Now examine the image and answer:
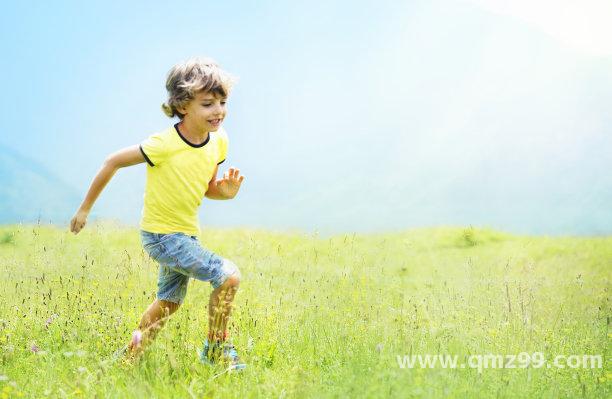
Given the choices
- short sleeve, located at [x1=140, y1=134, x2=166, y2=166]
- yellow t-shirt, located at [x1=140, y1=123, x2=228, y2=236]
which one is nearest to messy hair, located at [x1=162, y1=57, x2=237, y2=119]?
yellow t-shirt, located at [x1=140, y1=123, x2=228, y2=236]

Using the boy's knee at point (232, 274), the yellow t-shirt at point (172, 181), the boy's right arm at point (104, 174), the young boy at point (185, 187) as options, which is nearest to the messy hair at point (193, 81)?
the young boy at point (185, 187)

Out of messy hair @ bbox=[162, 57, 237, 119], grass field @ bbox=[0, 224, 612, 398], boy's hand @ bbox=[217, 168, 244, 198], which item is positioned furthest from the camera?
boy's hand @ bbox=[217, 168, 244, 198]

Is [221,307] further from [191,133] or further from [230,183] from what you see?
[191,133]

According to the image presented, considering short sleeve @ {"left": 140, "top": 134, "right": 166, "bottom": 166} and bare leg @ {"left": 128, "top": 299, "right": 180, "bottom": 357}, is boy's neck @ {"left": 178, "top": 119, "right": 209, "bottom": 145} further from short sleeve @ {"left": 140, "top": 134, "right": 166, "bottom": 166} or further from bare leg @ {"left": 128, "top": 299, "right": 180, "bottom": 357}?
bare leg @ {"left": 128, "top": 299, "right": 180, "bottom": 357}

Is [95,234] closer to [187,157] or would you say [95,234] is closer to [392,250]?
[392,250]

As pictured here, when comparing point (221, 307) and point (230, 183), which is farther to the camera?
point (230, 183)

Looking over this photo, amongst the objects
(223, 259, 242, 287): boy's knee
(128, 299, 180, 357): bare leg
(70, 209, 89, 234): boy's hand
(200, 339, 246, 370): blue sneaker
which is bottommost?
(200, 339, 246, 370): blue sneaker

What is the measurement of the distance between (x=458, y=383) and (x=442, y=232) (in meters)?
7.17

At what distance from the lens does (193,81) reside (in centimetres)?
436

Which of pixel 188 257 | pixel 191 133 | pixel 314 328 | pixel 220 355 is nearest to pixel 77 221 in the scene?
pixel 188 257

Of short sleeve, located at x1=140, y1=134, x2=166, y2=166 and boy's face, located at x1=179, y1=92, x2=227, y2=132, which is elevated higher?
boy's face, located at x1=179, y1=92, x2=227, y2=132

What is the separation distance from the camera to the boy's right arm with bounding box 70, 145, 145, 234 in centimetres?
435

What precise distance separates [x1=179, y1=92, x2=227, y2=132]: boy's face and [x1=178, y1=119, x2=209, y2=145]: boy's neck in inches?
1.3

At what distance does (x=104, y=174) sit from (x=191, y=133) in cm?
59
